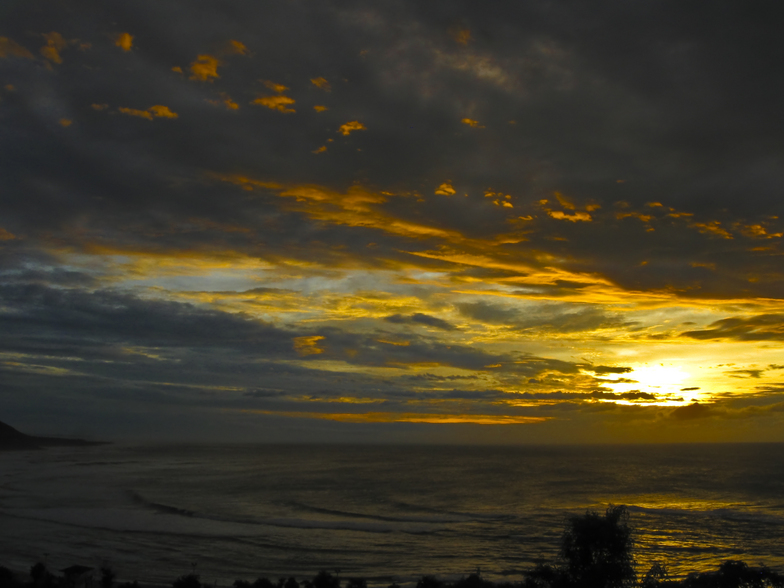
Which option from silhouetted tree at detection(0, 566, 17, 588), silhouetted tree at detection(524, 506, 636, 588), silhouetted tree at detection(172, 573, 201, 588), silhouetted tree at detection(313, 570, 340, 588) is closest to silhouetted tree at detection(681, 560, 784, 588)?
silhouetted tree at detection(524, 506, 636, 588)

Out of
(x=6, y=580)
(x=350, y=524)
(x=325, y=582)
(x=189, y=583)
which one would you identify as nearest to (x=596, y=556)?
(x=325, y=582)

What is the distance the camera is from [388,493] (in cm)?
8750

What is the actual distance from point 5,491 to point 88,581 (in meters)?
62.5

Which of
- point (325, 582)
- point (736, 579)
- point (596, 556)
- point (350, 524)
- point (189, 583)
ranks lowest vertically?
point (350, 524)

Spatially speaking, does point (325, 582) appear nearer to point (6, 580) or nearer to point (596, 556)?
point (596, 556)

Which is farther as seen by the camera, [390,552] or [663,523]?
[663,523]

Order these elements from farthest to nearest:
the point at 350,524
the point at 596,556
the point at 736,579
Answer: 1. the point at 350,524
2. the point at 596,556
3. the point at 736,579

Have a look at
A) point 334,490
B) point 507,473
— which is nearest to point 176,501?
point 334,490

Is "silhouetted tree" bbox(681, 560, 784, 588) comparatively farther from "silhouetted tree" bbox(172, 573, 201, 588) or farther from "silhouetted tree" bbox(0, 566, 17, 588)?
"silhouetted tree" bbox(0, 566, 17, 588)

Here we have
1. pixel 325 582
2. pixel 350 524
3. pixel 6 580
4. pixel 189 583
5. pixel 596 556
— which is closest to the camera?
pixel 596 556

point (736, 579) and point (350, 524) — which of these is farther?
point (350, 524)

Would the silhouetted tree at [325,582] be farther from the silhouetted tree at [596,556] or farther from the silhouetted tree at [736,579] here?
the silhouetted tree at [736,579]

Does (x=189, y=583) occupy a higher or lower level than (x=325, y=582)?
lower

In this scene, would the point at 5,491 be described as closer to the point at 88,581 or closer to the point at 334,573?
the point at 88,581
